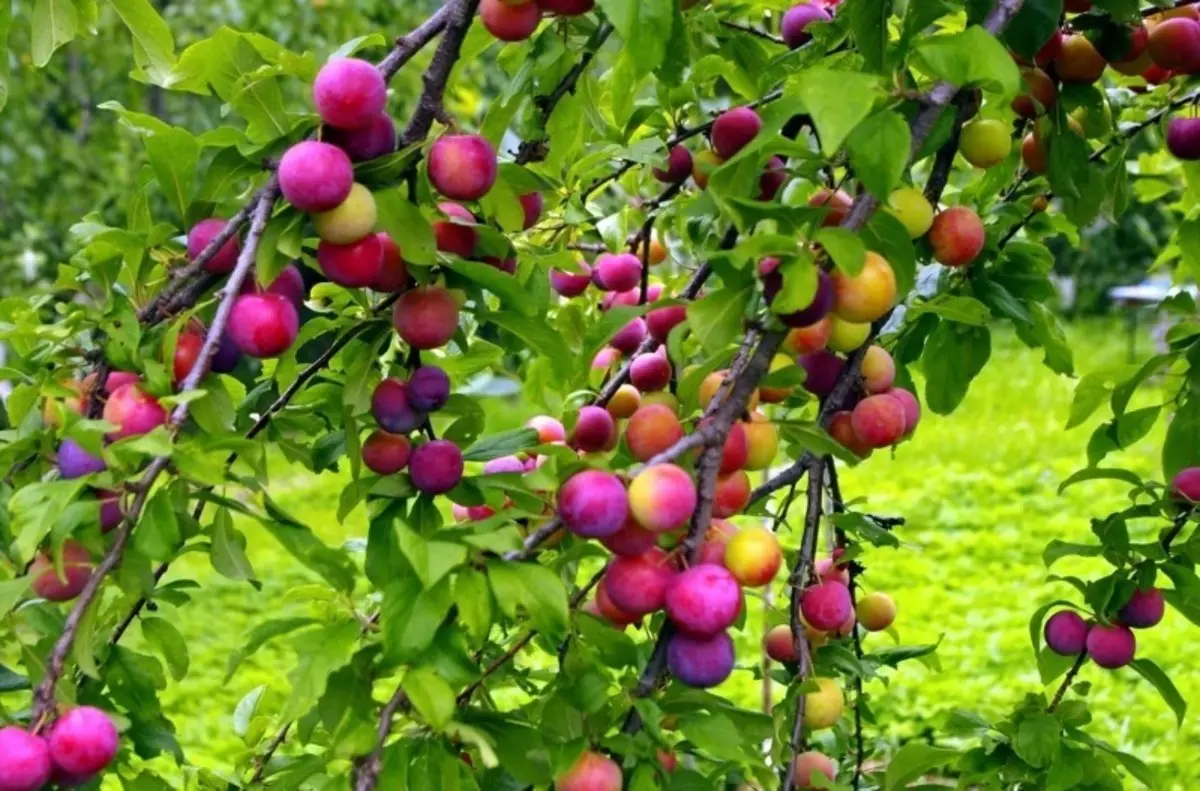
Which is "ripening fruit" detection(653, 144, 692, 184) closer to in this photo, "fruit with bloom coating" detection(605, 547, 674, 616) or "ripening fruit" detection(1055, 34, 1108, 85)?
"ripening fruit" detection(1055, 34, 1108, 85)

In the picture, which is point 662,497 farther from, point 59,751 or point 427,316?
point 59,751

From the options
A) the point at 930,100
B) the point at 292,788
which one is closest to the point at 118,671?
the point at 292,788

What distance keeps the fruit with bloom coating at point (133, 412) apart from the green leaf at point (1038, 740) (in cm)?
81

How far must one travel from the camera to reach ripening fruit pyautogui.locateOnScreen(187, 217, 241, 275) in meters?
0.91

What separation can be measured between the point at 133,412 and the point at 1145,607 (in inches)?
36.3

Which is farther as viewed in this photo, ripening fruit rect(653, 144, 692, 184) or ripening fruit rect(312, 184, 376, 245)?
ripening fruit rect(653, 144, 692, 184)

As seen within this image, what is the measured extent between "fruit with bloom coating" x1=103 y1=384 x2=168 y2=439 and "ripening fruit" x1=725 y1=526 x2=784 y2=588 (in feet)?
1.17

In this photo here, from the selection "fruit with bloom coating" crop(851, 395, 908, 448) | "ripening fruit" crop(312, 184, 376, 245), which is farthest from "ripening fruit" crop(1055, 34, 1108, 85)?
"ripening fruit" crop(312, 184, 376, 245)

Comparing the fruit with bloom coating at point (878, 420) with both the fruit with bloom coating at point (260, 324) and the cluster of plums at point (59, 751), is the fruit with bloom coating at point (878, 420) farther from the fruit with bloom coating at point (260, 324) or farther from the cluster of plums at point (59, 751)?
the cluster of plums at point (59, 751)

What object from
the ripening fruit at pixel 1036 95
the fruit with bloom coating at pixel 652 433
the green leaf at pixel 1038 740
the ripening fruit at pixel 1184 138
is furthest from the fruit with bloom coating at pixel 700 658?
the ripening fruit at pixel 1184 138

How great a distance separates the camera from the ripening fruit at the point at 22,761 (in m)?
0.78

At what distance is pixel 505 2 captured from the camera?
37.4 inches

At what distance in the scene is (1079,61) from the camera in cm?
125

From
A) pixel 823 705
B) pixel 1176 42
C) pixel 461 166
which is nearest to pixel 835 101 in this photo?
pixel 461 166
